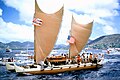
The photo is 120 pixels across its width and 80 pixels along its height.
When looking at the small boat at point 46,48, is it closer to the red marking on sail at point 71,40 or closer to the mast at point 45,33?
the mast at point 45,33

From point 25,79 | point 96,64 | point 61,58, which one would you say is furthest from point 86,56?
point 25,79

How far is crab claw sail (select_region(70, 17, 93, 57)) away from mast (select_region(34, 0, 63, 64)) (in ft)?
19.6

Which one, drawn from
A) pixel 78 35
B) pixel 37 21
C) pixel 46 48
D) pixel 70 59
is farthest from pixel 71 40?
pixel 37 21

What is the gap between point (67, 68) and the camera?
124 feet

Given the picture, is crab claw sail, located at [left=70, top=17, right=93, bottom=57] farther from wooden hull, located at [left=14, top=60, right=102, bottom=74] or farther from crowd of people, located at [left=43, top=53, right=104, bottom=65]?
wooden hull, located at [left=14, top=60, right=102, bottom=74]

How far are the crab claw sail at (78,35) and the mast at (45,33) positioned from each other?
5.99m

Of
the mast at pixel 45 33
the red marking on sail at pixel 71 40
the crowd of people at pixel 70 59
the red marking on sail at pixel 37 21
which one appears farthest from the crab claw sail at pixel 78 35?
the red marking on sail at pixel 37 21

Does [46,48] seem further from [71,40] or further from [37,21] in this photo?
[71,40]

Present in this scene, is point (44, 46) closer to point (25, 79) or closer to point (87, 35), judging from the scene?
point (25, 79)

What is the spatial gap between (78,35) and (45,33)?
864cm

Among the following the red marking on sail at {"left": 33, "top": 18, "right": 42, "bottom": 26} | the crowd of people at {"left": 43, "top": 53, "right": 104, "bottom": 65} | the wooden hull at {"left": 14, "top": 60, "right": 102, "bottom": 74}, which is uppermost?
the red marking on sail at {"left": 33, "top": 18, "right": 42, "bottom": 26}

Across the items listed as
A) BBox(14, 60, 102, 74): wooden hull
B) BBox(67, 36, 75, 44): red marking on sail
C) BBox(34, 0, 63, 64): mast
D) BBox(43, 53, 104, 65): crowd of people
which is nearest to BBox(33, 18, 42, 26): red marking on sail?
BBox(34, 0, 63, 64): mast

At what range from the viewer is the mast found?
34750 mm

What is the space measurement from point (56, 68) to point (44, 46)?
3.62 meters
